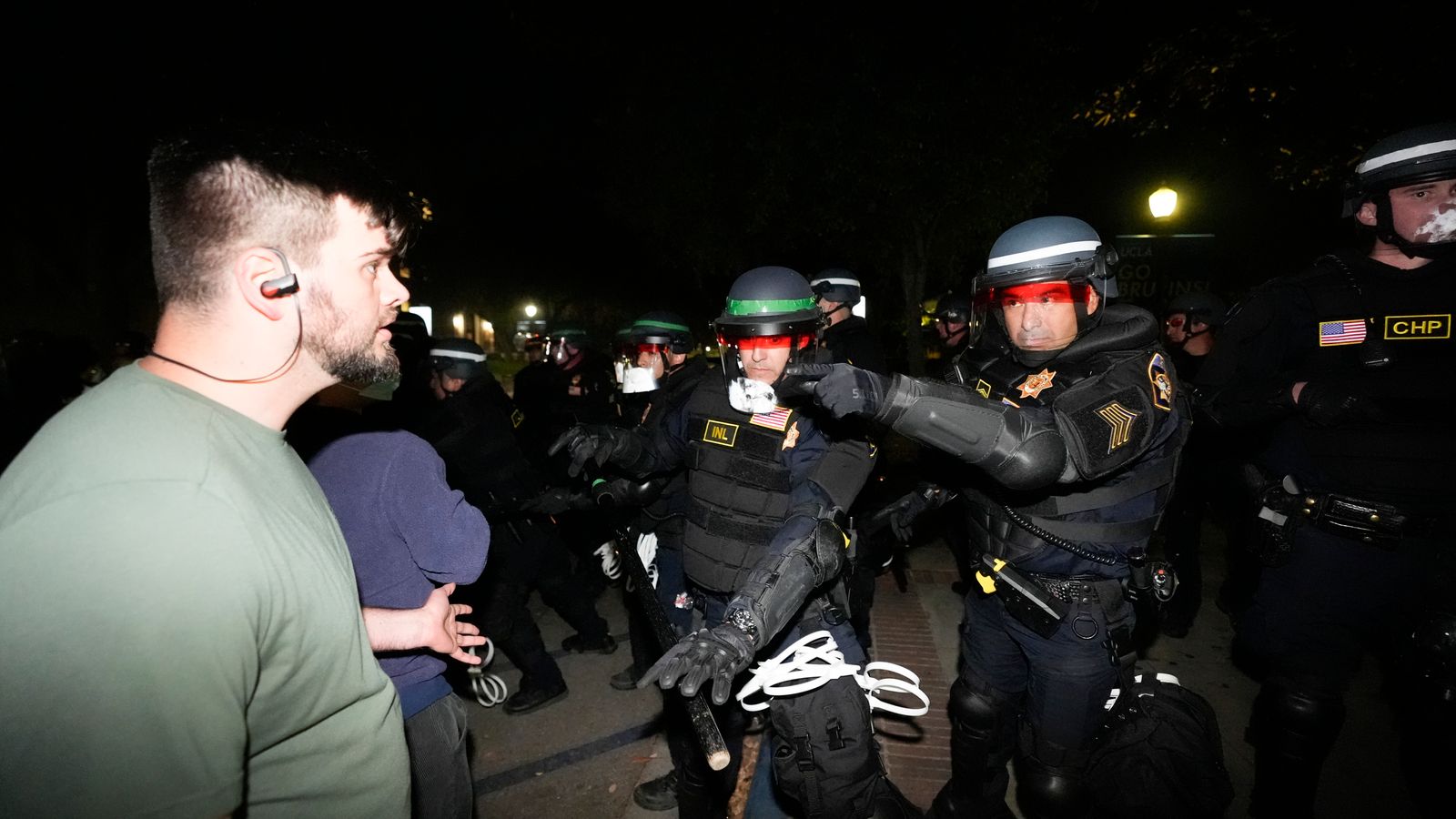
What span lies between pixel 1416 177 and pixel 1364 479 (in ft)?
4.12

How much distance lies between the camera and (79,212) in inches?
519

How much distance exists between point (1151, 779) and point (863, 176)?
438 inches

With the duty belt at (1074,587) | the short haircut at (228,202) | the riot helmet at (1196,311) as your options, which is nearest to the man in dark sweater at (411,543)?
the short haircut at (228,202)

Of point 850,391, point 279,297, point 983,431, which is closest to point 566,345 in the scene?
point 850,391

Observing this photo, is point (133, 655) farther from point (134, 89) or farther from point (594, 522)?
point (134, 89)

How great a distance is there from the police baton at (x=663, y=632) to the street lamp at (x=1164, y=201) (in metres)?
9.73

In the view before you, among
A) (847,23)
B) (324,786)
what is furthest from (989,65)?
(324,786)

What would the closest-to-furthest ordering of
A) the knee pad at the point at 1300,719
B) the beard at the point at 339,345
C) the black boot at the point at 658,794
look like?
the beard at the point at 339,345 < the knee pad at the point at 1300,719 < the black boot at the point at 658,794

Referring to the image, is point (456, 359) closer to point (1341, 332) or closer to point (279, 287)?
point (279, 287)

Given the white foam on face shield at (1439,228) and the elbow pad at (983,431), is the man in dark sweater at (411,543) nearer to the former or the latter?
the elbow pad at (983,431)

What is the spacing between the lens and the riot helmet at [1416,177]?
2502mm

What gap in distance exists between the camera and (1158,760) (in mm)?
2521

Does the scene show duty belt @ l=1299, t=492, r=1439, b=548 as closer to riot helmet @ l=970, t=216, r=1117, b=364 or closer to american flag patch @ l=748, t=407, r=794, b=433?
riot helmet @ l=970, t=216, r=1117, b=364

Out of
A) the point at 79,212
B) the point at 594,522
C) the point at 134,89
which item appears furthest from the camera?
the point at 79,212
